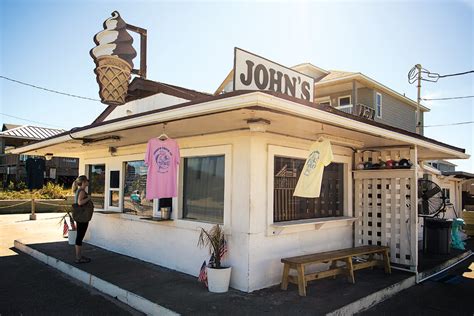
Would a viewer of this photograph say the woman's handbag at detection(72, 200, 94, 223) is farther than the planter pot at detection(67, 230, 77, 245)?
No

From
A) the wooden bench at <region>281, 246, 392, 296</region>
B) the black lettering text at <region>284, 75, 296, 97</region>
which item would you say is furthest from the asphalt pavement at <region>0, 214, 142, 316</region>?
the black lettering text at <region>284, 75, 296, 97</region>

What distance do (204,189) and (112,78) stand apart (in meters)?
3.41

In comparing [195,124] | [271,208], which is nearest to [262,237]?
[271,208]

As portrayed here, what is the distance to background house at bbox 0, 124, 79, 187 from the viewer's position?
26797 millimetres

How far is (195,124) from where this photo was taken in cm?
541

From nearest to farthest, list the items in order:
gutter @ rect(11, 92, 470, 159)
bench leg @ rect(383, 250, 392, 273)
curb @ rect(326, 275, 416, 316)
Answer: gutter @ rect(11, 92, 470, 159) → curb @ rect(326, 275, 416, 316) → bench leg @ rect(383, 250, 392, 273)

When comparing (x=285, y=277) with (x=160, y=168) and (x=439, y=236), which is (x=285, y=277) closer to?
(x=160, y=168)

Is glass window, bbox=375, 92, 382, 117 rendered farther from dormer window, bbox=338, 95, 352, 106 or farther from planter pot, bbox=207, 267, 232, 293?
planter pot, bbox=207, 267, 232, 293

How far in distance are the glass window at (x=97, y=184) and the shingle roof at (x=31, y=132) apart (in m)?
19.8

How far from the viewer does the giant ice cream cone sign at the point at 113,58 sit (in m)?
7.53

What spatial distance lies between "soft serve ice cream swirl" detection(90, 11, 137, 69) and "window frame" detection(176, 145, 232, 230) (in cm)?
285

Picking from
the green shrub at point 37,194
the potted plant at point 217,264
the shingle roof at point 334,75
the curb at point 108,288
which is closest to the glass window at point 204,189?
the potted plant at point 217,264

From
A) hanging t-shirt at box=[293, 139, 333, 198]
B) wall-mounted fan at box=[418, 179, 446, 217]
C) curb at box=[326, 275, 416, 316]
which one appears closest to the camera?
curb at box=[326, 275, 416, 316]

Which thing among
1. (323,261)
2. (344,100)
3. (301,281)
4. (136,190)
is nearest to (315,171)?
(323,261)
